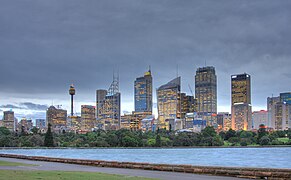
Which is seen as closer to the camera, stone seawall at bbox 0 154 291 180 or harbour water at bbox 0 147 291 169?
stone seawall at bbox 0 154 291 180

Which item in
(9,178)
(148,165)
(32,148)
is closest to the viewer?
(9,178)

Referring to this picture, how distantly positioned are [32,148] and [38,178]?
167 meters

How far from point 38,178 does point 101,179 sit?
3492 millimetres

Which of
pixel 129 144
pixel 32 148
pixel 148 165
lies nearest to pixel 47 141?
pixel 32 148

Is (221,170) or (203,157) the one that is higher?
(221,170)

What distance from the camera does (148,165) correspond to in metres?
34.2

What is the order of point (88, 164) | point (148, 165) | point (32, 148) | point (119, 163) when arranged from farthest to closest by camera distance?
1. point (32, 148)
2. point (88, 164)
3. point (119, 163)
4. point (148, 165)

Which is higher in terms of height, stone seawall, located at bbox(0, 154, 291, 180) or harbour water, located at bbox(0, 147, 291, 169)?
stone seawall, located at bbox(0, 154, 291, 180)

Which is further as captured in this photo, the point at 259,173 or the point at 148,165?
the point at 148,165

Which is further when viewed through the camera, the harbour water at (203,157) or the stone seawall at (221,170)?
the harbour water at (203,157)

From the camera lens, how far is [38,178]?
Answer: 2416 cm

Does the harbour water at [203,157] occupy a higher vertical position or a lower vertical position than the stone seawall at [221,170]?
lower

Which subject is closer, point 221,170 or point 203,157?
point 221,170

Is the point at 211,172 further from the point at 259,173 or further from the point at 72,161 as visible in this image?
the point at 72,161
